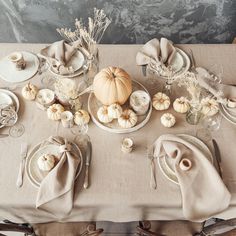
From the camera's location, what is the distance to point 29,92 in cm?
127

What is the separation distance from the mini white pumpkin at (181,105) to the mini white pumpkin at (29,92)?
621 mm

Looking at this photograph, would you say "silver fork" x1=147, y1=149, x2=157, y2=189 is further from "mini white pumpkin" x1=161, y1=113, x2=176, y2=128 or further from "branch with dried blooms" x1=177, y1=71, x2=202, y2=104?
"branch with dried blooms" x1=177, y1=71, x2=202, y2=104

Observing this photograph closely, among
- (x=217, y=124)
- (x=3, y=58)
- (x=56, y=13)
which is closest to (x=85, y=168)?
(x=217, y=124)

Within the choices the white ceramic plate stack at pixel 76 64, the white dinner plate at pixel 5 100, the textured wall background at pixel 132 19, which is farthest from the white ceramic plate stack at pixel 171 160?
the textured wall background at pixel 132 19

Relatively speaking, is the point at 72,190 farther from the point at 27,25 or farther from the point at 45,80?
the point at 27,25

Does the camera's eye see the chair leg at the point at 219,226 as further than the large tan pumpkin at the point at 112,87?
No

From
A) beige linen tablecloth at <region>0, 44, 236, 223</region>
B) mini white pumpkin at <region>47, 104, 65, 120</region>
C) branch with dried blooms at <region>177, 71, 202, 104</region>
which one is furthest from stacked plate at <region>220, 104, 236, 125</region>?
mini white pumpkin at <region>47, 104, 65, 120</region>

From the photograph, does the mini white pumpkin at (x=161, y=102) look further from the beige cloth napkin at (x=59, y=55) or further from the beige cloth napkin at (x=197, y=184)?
the beige cloth napkin at (x=59, y=55)

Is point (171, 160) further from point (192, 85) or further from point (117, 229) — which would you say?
point (117, 229)

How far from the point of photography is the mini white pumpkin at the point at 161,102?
1.25m

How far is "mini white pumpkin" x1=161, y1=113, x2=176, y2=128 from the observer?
120 centimetres

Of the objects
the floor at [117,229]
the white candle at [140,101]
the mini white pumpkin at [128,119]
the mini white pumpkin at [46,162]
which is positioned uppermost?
the white candle at [140,101]

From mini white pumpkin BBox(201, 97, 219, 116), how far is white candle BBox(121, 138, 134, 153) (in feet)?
1.15

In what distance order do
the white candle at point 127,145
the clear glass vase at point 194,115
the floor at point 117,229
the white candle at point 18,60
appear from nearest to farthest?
1. the white candle at point 127,145
2. the clear glass vase at point 194,115
3. the white candle at point 18,60
4. the floor at point 117,229
